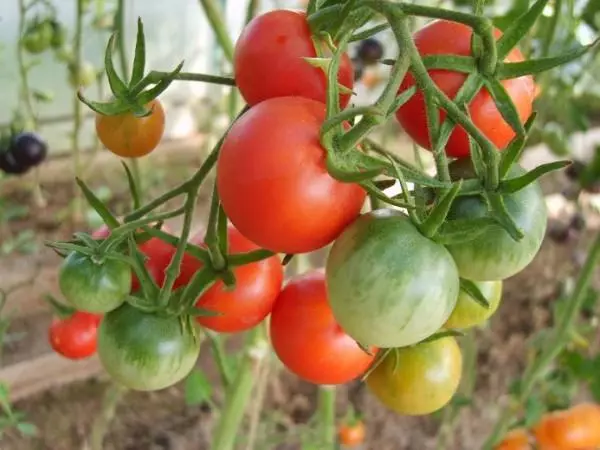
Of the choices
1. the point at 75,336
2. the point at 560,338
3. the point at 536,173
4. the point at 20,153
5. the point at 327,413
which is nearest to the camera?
the point at 536,173

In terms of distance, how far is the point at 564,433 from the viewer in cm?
90

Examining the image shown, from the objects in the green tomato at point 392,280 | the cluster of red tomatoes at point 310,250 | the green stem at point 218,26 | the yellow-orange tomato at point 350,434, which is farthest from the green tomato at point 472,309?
the yellow-orange tomato at point 350,434

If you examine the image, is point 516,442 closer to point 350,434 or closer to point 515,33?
point 350,434

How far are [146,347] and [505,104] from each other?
24 cm

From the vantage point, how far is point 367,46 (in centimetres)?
149

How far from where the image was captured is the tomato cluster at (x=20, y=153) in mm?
1264

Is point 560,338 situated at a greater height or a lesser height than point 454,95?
lesser

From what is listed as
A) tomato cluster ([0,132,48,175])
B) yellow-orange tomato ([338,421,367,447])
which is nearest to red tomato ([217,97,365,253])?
yellow-orange tomato ([338,421,367,447])

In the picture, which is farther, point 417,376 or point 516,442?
point 516,442

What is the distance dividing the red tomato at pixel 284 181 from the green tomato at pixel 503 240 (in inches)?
2.1

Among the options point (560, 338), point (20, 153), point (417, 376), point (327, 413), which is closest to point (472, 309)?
point (417, 376)

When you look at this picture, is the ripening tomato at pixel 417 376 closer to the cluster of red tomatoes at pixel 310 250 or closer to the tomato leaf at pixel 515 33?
the cluster of red tomatoes at pixel 310 250

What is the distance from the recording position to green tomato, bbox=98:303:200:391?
44 cm

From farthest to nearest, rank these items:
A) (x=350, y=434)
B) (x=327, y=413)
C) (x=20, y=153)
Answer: (x=20, y=153), (x=350, y=434), (x=327, y=413)
